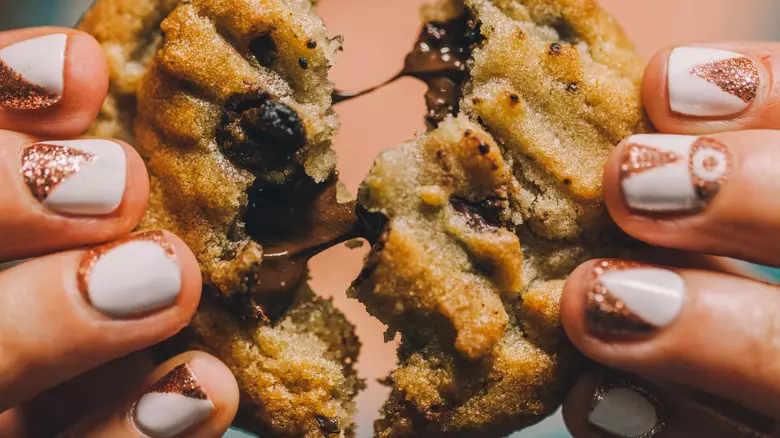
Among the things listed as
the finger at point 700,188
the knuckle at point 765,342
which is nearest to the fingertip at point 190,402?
the finger at point 700,188

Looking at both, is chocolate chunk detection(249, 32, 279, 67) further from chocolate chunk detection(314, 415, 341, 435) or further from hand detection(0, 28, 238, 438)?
chocolate chunk detection(314, 415, 341, 435)

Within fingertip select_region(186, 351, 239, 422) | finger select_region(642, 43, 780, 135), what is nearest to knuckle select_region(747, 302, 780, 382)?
finger select_region(642, 43, 780, 135)

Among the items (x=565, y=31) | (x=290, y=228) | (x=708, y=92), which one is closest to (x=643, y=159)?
(x=708, y=92)

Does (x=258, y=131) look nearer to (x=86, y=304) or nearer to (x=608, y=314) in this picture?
(x=86, y=304)

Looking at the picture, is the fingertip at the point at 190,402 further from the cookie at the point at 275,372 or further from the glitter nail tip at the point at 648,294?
the glitter nail tip at the point at 648,294

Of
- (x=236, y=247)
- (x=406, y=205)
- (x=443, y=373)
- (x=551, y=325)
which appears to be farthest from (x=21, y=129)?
(x=551, y=325)

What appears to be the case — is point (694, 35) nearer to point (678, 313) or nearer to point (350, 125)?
point (350, 125)

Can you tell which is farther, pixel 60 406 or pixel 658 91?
pixel 60 406
